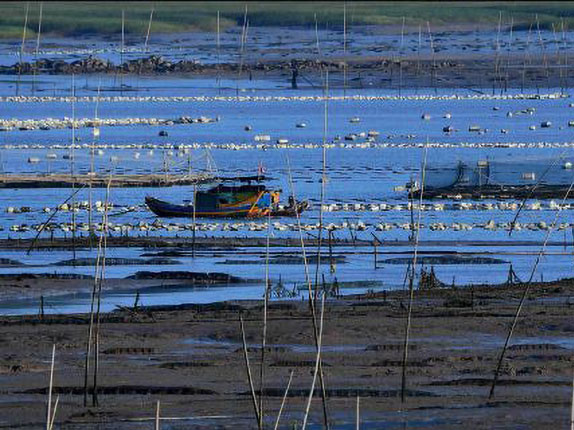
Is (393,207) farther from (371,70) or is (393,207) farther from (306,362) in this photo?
(371,70)

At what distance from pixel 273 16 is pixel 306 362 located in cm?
12303

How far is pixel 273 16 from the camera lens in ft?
463

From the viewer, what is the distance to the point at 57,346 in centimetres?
2034

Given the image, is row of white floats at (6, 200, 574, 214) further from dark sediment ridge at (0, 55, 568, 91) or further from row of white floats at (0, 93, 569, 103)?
dark sediment ridge at (0, 55, 568, 91)

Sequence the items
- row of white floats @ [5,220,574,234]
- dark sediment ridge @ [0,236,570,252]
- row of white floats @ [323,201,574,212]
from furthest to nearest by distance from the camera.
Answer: row of white floats @ [323,201,574,212]
row of white floats @ [5,220,574,234]
dark sediment ridge @ [0,236,570,252]

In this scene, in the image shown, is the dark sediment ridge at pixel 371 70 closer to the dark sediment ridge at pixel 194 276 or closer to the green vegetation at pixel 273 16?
the green vegetation at pixel 273 16

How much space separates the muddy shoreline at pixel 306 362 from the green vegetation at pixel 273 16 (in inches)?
3964

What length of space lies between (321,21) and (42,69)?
1210 inches

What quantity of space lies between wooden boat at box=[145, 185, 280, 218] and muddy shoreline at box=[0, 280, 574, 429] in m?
14.2

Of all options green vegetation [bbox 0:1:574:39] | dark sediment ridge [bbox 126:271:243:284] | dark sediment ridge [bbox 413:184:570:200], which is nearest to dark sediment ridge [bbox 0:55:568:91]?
green vegetation [bbox 0:1:574:39]

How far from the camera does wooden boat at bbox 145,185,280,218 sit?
3825 centimetres

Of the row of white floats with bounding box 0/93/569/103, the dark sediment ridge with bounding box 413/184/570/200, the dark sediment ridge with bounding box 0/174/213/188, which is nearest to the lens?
the dark sediment ridge with bounding box 413/184/570/200

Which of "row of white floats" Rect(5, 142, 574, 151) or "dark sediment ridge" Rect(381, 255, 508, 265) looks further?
"row of white floats" Rect(5, 142, 574, 151)

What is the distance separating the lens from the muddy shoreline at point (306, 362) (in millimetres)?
16781
